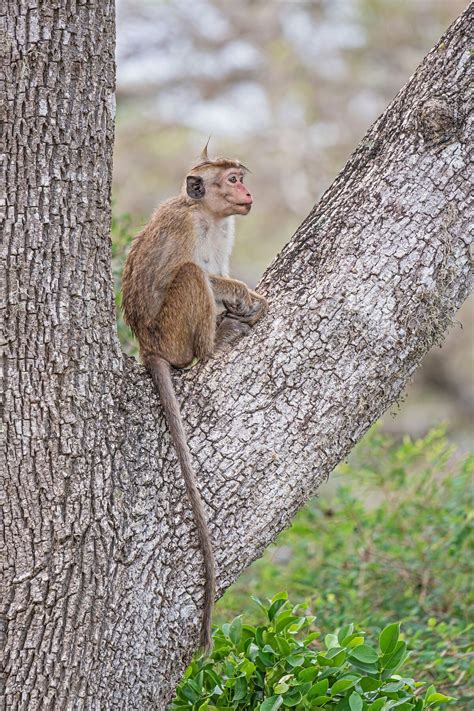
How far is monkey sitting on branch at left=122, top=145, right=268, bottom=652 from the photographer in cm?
385

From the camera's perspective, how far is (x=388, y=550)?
5.90 meters

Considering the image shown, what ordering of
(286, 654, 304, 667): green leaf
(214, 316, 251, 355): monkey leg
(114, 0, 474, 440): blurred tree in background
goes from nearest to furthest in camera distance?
1. (286, 654, 304, 667): green leaf
2. (214, 316, 251, 355): monkey leg
3. (114, 0, 474, 440): blurred tree in background

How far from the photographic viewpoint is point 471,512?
5.46 metres

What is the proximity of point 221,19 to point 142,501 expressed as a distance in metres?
11.3

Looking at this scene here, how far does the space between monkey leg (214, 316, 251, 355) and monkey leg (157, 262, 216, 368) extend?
4 centimetres

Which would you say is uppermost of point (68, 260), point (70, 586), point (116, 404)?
point (68, 260)

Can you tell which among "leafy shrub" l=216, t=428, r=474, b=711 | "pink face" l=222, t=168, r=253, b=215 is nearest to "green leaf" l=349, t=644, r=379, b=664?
"leafy shrub" l=216, t=428, r=474, b=711

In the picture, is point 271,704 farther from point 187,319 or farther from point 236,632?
point 187,319

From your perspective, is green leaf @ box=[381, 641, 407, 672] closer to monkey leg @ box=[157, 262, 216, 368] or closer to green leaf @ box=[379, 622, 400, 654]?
green leaf @ box=[379, 622, 400, 654]

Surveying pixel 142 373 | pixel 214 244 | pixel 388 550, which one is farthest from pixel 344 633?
pixel 388 550

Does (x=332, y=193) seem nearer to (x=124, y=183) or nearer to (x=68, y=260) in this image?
(x=68, y=260)

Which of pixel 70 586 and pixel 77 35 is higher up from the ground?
pixel 77 35

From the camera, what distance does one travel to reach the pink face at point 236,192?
430 centimetres

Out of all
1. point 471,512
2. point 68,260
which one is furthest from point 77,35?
point 471,512
